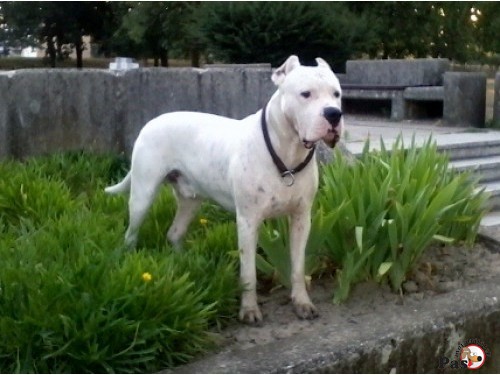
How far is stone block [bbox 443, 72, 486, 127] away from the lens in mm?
9586

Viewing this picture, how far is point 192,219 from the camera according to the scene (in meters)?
4.47

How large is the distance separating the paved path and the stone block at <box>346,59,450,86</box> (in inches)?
41.8

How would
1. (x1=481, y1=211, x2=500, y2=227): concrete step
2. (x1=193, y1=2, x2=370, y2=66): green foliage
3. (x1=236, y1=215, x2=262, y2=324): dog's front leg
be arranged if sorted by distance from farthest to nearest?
(x1=193, y1=2, x2=370, y2=66): green foliage < (x1=481, y1=211, x2=500, y2=227): concrete step < (x1=236, y1=215, x2=262, y2=324): dog's front leg

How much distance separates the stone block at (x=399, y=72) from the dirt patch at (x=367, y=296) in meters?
6.70

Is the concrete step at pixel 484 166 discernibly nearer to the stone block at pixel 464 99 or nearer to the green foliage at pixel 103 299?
the stone block at pixel 464 99

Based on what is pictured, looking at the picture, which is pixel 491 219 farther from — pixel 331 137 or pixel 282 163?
pixel 331 137

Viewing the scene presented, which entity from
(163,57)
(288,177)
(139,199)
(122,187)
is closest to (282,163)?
(288,177)

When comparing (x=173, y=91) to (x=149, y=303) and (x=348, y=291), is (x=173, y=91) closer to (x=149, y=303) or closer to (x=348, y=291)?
(x=348, y=291)

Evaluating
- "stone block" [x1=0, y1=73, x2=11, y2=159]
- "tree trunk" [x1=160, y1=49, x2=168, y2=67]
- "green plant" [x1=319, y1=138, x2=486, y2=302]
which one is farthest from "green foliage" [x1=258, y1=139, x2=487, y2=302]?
"tree trunk" [x1=160, y1=49, x2=168, y2=67]

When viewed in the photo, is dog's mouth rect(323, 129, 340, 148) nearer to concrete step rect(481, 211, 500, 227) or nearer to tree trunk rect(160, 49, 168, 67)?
concrete step rect(481, 211, 500, 227)

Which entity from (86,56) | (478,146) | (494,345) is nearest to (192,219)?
(494,345)

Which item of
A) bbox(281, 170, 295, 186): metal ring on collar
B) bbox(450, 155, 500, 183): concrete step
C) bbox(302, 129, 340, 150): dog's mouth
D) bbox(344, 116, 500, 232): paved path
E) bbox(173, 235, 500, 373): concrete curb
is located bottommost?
bbox(173, 235, 500, 373): concrete curb

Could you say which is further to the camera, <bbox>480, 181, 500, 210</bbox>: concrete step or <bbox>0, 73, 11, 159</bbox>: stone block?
<bbox>480, 181, 500, 210</bbox>: concrete step

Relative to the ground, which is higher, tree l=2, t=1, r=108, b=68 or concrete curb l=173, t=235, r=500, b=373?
tree l=2, t=1, r=108, b=68
